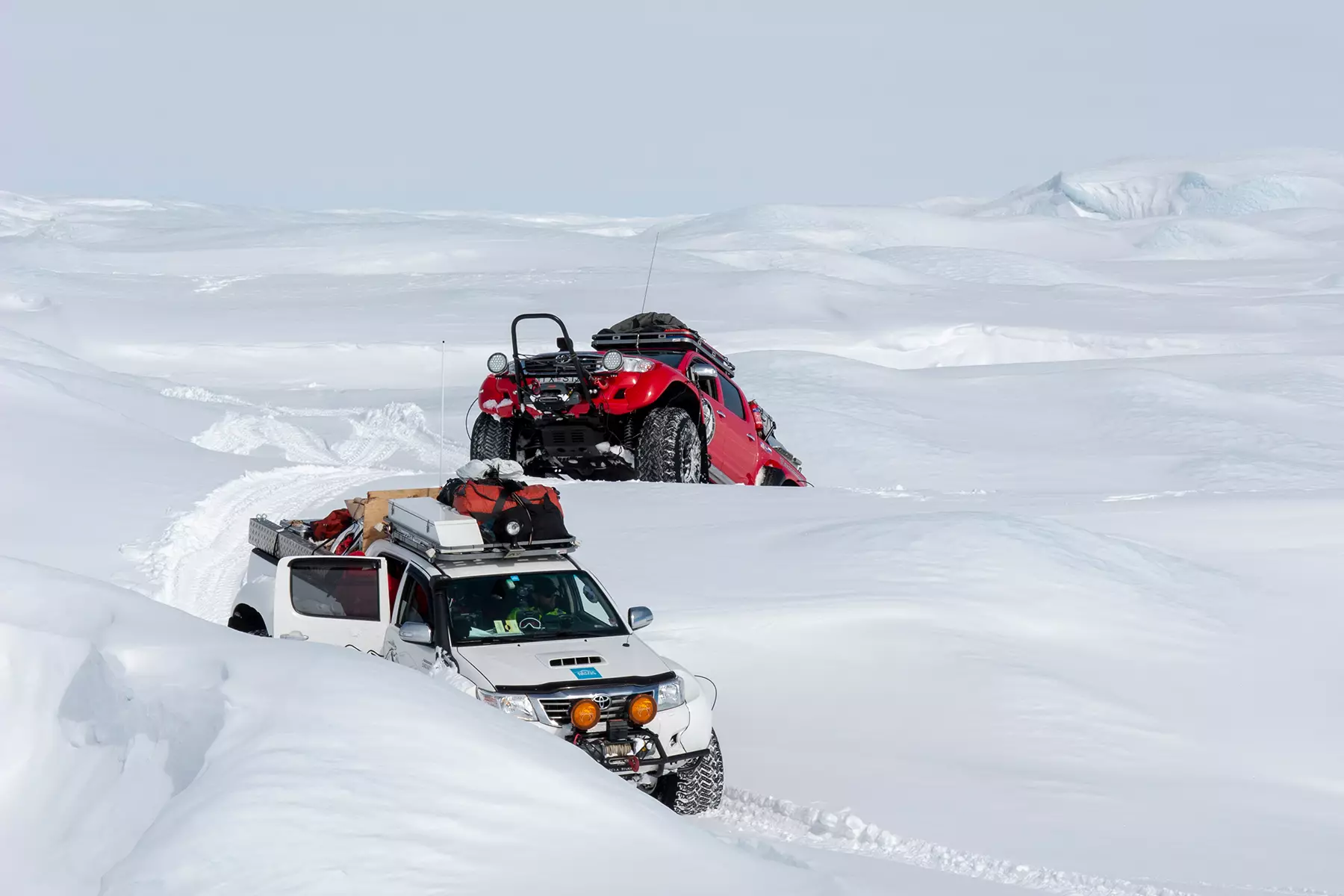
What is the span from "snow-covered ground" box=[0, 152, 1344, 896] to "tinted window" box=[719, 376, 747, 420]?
3.96ft

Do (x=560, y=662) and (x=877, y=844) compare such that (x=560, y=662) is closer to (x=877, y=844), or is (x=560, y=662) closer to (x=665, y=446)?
(x=877, y=844)

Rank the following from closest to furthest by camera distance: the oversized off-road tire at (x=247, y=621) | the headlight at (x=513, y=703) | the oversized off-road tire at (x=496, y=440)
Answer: the headlight at (x=513, y=703)
the oversized off-road tire at (x=247, y=621)
the oversized off-road tire at (x=496, y=440)

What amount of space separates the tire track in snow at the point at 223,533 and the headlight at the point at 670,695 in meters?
3.88

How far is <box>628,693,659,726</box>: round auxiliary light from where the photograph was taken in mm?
6734

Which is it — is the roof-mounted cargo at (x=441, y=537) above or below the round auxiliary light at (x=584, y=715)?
above

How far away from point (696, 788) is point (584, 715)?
2.35ft

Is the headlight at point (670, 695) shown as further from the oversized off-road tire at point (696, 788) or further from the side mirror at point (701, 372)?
the side mirror at point (701, 372)

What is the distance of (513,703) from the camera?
6629 millimetres

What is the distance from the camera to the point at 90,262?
46656mm

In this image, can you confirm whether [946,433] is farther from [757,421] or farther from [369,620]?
[369,620]

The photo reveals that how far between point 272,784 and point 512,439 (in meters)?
9.72

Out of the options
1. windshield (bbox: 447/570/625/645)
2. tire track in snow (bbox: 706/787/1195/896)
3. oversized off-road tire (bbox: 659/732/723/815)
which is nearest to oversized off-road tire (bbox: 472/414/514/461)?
windshield (bbox: 447/570/625/645)

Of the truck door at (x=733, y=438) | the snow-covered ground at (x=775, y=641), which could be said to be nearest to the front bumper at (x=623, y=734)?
the snow-covered ground at (x=775, y=641)

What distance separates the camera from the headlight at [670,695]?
6.88 meters
